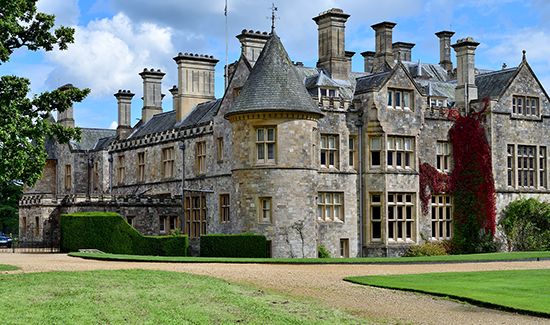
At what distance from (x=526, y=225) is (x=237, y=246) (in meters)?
16.3

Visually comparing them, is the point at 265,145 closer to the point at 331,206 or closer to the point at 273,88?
the point at 273,88

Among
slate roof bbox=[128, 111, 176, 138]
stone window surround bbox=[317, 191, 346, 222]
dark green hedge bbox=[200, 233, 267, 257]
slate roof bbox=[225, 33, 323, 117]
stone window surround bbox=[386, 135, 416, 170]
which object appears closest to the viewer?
dark green hedge bbox=[200, 233, 267, 257]

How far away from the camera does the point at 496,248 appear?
1709 inches

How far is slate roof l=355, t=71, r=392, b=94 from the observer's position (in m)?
40.8

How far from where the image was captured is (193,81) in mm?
48250

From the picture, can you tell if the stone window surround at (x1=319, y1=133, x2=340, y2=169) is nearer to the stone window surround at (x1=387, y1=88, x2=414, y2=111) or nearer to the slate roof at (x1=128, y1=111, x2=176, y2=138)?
the stone window surround at (x1=387, y1=88, x2=414, y2=111)

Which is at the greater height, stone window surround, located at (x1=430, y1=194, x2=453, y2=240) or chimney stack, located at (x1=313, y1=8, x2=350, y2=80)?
chimney stack, located at (x1=313, y1=8, x2=350, y2=80)

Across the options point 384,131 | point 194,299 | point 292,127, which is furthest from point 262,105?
point 194,299

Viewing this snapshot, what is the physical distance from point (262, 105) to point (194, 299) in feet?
61.4

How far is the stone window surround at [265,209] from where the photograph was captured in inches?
1426

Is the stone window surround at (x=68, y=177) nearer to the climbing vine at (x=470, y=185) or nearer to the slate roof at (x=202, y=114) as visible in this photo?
the slate roof at (x=202, y=114)

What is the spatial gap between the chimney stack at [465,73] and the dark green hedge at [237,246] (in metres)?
15.1

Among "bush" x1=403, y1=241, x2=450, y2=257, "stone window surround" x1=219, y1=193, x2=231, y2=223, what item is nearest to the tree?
"stone window surround" x1=219, y1=193, x2=231, y2=223

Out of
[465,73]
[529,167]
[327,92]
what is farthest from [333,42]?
[529,167]
